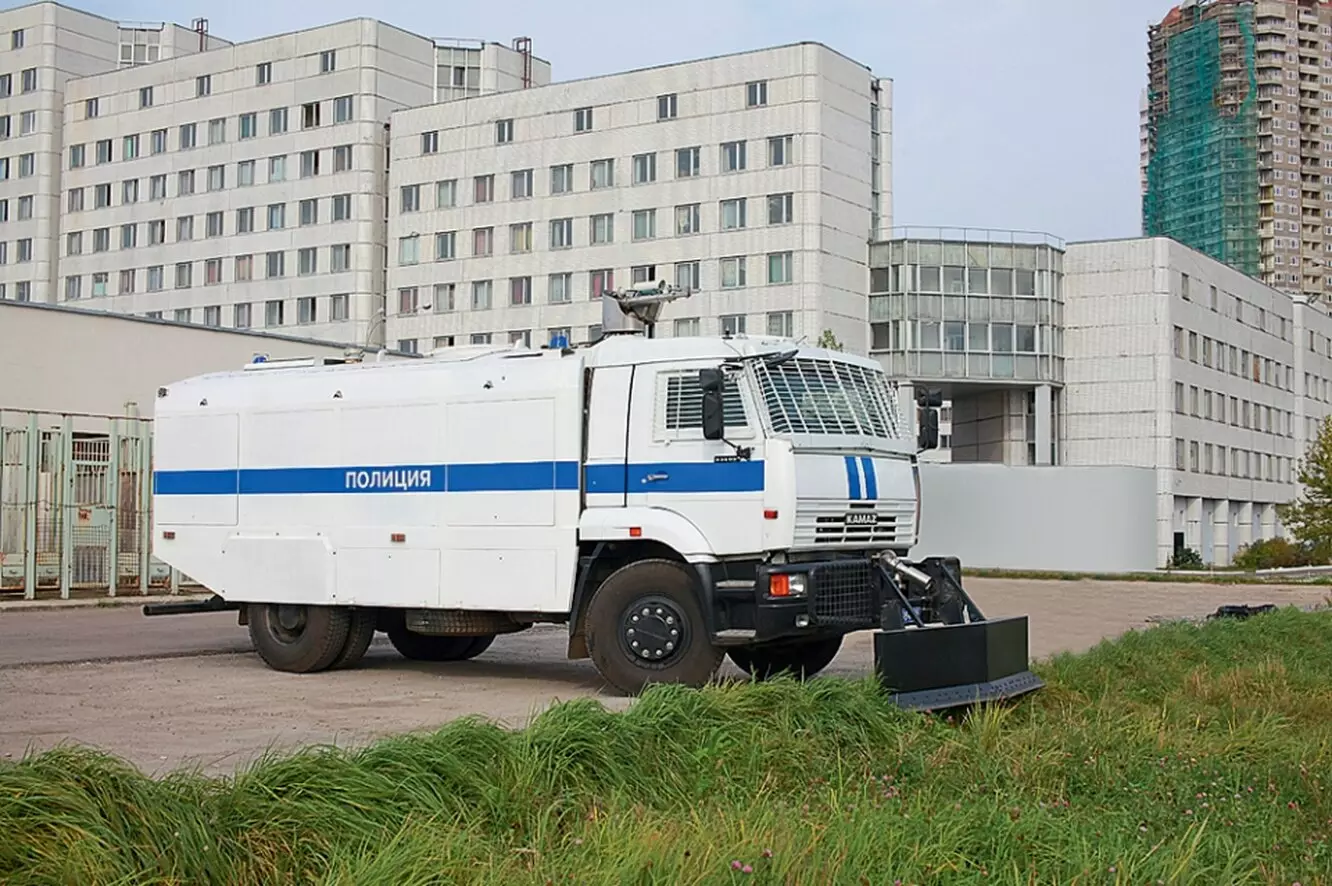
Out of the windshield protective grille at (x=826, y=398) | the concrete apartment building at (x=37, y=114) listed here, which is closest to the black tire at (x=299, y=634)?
the windshield protective grille at (x=826, y=398)

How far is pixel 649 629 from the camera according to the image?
42.9 feet

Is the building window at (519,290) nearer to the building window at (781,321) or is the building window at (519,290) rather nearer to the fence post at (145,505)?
the building window at (781,321)

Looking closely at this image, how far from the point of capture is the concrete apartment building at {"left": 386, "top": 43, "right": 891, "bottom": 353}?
233 ft

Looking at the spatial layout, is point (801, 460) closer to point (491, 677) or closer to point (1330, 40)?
point (491, 677)

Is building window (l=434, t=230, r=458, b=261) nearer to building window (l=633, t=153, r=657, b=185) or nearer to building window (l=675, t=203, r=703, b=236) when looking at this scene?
building window (l=633, t=153, r=657, b=185)

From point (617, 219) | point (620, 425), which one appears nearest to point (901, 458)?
point (620, 425)

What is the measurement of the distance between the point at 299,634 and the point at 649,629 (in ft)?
13.8

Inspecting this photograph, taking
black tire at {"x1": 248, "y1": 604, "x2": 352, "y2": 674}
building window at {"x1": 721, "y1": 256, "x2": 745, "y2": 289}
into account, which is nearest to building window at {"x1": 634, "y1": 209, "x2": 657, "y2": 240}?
building window at {"x1": 721, "y1": 256, "x2": 745, "y2": 289}

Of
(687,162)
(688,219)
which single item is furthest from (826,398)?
(687,162)

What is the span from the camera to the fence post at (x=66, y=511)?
2777 centimetres

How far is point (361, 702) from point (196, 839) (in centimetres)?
723

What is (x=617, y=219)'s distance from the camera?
7550cm

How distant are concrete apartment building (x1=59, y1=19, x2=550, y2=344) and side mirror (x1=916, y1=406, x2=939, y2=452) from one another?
6983 centimetres

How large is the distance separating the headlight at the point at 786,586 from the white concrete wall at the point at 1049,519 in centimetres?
4973
